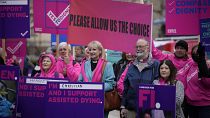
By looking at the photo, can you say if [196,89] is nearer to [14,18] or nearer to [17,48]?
[14,18]

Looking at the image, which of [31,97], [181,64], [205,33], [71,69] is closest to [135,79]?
[181,64]

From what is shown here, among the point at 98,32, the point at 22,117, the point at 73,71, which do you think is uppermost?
the point at 98,32

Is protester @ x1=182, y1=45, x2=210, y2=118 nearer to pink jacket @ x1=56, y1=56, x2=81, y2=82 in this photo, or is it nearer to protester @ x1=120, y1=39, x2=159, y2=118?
protester @ x1=120, y1=39, x2=159, y2=118

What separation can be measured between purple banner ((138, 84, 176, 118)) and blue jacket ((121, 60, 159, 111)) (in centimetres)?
33

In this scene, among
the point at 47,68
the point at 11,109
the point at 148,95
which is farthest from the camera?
the point at 47,68

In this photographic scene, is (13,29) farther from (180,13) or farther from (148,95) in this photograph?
(148,95)

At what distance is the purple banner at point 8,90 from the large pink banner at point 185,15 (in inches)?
125

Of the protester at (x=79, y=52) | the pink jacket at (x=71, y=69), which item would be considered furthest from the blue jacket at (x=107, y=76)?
the protester at (x=79, y=52)

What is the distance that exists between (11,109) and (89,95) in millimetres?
1225

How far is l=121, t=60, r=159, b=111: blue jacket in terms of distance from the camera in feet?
27.5

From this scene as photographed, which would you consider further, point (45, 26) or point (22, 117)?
point (45, 26)

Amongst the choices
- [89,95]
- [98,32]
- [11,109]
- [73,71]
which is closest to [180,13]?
[98,32]

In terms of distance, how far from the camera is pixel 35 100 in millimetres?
8859

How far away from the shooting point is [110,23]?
10000 millimetres
